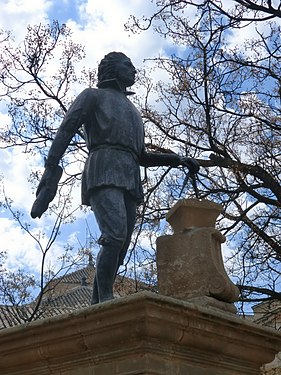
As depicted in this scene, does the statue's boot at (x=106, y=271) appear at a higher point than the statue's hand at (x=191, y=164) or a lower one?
lower

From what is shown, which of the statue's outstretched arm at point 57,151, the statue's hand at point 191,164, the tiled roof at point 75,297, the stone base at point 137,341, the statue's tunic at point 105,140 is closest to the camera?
the stone base at point 137,341

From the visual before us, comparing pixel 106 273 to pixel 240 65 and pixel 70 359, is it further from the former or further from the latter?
pixel 240 65

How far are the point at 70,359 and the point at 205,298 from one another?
3.40 feet

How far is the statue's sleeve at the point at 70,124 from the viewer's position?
4609 millimetres

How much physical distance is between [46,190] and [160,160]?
3.55 ft

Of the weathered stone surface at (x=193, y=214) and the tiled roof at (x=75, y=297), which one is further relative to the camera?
the tiled roof at (x=75, y=297)

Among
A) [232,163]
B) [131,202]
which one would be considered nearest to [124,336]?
[131,202]

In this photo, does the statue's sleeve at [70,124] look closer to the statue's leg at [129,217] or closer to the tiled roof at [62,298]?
the statue's leg at [129,217]

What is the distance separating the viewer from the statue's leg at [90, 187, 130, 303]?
14.5 ft

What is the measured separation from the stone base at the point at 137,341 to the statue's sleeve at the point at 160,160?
1532 millimetres

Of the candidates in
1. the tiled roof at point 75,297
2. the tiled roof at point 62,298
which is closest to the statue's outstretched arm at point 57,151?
the tiled roof at point 62,298

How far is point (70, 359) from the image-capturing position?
402 centimetres

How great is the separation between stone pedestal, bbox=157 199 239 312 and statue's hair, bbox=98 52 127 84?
1.11 meters

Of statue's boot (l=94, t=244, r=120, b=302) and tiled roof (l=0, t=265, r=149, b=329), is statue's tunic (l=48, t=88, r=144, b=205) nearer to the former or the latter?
statue's boot (l=94, t=244, r=120, b=302)
